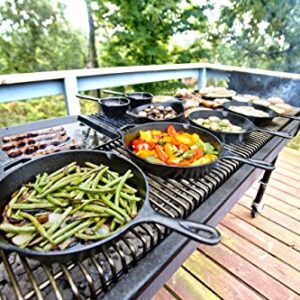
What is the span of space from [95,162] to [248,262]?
175cm

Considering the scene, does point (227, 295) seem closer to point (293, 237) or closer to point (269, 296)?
point (269, 296)

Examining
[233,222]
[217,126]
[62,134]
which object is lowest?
[233,222]

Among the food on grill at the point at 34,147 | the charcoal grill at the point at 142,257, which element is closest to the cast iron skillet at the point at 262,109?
the charcoal grill at the point at 142,257

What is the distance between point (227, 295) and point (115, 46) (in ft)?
21.1

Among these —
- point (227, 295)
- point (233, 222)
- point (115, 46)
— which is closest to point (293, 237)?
point (233, 222)

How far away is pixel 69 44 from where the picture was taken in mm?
8148

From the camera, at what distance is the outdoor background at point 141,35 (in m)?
6.20

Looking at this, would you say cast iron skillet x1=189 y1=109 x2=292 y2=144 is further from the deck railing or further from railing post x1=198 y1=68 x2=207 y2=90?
railing post x1=198 y1=68 x2=207 y2=90

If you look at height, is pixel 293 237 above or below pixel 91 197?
below

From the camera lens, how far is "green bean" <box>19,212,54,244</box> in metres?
0.69

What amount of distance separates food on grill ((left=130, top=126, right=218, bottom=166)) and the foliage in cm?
769

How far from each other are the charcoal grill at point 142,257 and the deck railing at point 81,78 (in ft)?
4.63

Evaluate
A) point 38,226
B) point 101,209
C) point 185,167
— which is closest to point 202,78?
point 185,167

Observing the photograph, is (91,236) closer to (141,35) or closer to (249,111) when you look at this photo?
(249,111)
